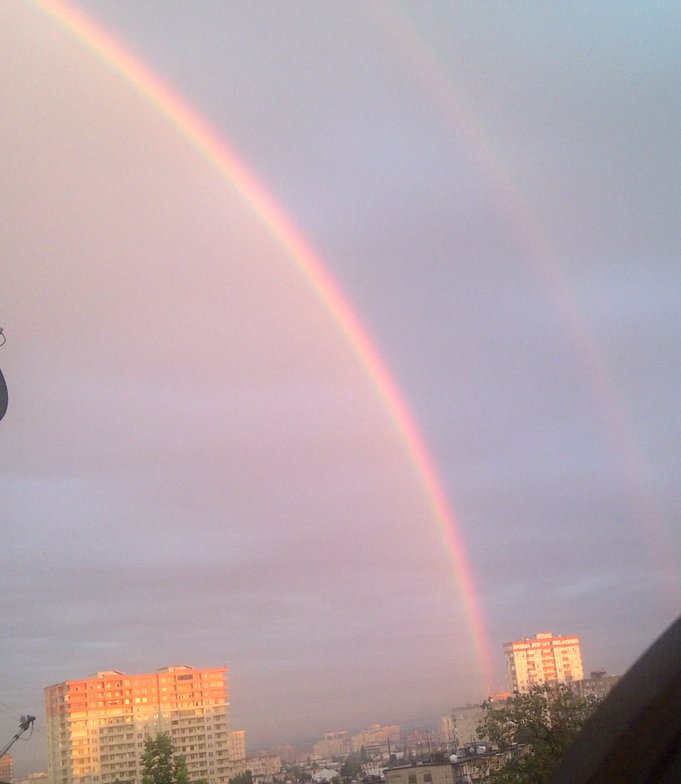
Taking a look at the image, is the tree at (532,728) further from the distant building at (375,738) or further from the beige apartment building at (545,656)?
the distant building at (375,738)

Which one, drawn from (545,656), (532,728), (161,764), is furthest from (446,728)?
(532,728)

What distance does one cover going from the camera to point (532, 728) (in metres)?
20.1

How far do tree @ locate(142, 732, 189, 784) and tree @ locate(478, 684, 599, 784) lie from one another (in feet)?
57.1

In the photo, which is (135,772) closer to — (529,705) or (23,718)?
(23,718)

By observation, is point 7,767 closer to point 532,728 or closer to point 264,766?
point 532,728

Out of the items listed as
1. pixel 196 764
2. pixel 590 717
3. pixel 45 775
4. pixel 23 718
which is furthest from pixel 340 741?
pixel 590 717

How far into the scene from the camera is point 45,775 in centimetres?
4416

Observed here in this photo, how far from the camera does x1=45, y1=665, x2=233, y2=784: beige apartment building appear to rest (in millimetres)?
45875

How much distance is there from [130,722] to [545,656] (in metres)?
23.6

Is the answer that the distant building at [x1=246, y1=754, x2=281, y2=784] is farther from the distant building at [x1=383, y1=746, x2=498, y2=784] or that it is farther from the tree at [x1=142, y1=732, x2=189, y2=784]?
the distant building at [x1=383, y1=746, x2=498, y2=784]

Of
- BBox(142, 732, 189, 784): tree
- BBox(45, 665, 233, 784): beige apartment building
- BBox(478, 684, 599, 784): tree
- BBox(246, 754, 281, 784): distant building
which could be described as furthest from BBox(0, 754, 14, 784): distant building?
BBox(478, 684, 599, 784): tree

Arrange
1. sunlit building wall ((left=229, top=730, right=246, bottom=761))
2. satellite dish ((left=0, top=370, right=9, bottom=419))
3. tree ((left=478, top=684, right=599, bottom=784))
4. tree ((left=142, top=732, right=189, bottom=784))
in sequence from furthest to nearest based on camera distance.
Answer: sunlit building wall ((left=229, top=730, right=246, bottom=761)), tree ((left=142, top=732, right=189, bottom=784)), tree ((left=478, top=684, right=599, bottom=784)), satellite dish ((left=0, top=370, right=9, bottom=419))

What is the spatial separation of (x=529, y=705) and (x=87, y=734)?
3319 centimetres

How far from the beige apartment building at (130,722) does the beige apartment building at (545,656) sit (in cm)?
1679
